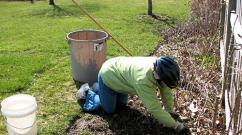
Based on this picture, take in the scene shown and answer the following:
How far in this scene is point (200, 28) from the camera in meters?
8.16

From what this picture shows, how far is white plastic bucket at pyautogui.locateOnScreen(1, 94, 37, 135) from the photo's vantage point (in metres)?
4.18

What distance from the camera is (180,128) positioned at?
428 cm

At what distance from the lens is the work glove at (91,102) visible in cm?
503

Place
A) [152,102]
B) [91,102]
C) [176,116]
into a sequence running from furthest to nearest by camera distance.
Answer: [91,102], [176,116], [152,102]

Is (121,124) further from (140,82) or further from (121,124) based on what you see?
(140,82)

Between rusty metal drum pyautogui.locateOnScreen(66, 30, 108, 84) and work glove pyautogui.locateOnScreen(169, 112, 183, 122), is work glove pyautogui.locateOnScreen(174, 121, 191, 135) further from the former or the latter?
rusty metal drum pyautogui.locateOnScreen(66, 30, 108, 84)

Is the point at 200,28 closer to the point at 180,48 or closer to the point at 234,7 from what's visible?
the point at 180,48

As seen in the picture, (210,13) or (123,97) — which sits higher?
(210,13)

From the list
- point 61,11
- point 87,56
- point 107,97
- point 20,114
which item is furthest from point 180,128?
point 61,11

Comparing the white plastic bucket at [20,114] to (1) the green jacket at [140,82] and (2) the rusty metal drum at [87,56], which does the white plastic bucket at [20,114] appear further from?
(2) the rusty metal drum at [87,56]

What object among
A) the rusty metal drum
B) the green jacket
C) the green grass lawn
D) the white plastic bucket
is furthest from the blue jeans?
the rusty metal drum

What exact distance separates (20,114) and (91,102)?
1186 mm

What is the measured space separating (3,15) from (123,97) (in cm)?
940

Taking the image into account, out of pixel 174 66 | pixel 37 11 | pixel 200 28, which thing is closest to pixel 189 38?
pixel 200 28
